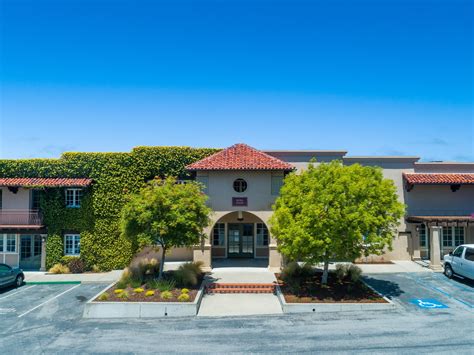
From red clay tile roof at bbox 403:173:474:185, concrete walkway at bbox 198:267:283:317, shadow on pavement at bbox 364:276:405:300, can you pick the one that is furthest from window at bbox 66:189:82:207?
red clay tile roof at bbox 403:173:474:185

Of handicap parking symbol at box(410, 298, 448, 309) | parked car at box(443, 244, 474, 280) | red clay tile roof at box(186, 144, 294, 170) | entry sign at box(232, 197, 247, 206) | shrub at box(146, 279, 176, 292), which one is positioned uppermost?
red clay tile roof at box(186, 144, 294, 170)

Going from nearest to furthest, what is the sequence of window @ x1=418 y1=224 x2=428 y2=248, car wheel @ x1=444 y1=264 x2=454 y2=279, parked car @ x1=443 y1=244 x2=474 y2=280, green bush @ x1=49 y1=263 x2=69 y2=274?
parked car @ x1=443 y1=244 x2=474 y2=280 < car wheel @ x1=444 y1=264 x2=454 y2=279 < green bush @ x1=49 y1=263 x2=69 y2=274 < window @ x1=418 y1=224 x2=428 y2=248

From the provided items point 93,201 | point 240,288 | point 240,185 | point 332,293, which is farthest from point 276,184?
point 93,201

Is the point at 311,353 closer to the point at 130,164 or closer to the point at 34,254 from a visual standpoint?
the point at 130,164

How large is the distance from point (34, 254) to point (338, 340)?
2099cm

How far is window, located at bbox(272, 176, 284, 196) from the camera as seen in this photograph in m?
21.0

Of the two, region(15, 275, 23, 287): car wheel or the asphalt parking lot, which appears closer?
the asphalt parking lot

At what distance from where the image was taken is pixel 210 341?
39.4 ft

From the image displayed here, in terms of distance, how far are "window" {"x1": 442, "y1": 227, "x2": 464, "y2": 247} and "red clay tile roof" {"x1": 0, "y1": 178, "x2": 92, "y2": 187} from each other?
78.9ft

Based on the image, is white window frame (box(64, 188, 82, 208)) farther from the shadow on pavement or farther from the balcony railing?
the shadow on pavement

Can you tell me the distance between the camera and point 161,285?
54.1 ft

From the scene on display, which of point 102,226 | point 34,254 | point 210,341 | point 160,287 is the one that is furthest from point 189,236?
point 34,254

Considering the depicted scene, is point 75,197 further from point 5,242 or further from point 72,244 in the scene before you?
point 5,242

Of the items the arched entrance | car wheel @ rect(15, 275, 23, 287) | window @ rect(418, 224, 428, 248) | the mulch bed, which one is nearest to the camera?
the mulch bed
